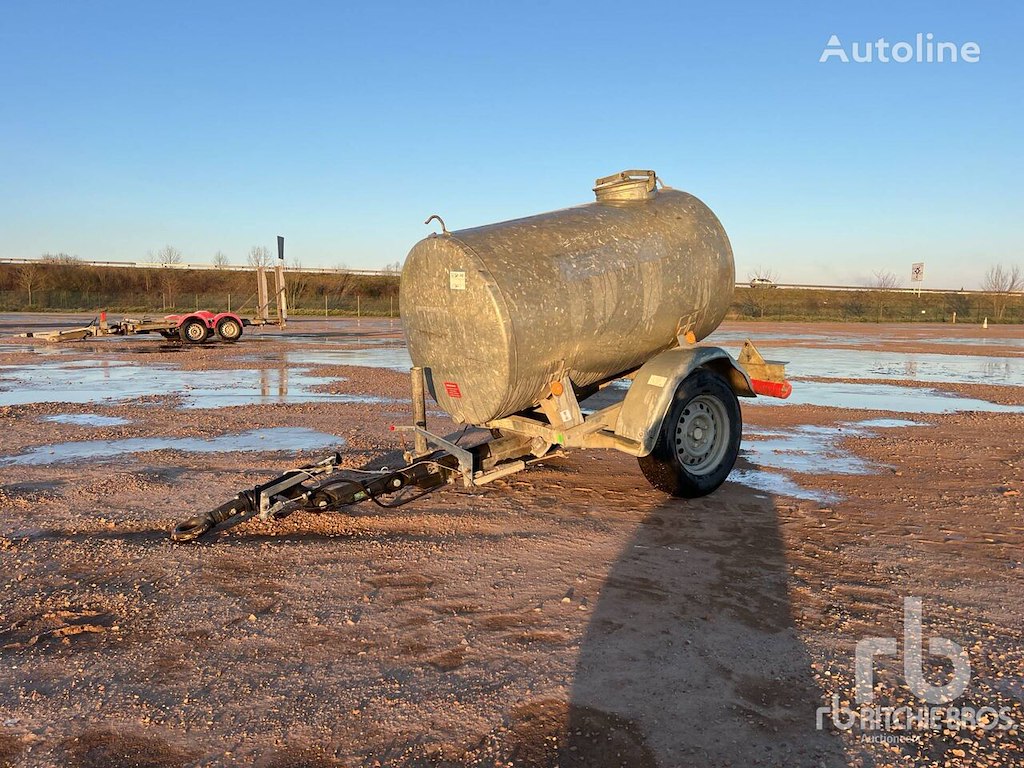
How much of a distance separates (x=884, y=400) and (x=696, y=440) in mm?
8326

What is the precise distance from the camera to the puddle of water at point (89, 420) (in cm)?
1022

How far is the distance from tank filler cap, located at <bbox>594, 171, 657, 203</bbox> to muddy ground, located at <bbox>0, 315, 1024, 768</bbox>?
9.26 ft

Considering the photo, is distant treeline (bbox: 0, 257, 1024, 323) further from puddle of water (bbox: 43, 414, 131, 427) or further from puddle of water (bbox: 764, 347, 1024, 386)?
puddle of water (bbox: 43, 414, 131, 427)

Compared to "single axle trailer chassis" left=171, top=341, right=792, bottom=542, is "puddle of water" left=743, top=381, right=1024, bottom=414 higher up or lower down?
lower down

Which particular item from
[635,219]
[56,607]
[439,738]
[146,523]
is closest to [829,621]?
[439,738]

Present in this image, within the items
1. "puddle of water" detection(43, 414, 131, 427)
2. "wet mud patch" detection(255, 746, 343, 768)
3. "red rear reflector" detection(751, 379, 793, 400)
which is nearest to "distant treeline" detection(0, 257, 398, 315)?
"puddle of water" detection(43, 414, 131, 427)

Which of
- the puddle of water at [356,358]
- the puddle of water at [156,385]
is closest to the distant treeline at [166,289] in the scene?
the puddle of water at [356,358]

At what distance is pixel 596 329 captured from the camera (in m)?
6.13

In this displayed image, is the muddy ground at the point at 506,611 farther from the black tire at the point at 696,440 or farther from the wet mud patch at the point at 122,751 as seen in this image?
the black tire at the point at 696,440

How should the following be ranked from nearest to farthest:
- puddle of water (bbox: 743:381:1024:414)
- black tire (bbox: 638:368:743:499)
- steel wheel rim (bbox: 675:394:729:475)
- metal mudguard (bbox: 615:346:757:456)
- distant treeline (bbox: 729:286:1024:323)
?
metal mudguard (bbox: 615:346:757:456) → black tire (bbox: 638:368:743:499) → steel wheel rim (bbox: 675:394:729:475) → puddle of water (bbox: 743:381:1024:414) → distant treeline (bbox: 729:286:1024:323)

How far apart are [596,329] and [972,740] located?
3.83 metres

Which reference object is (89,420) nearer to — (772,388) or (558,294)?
(558,294)

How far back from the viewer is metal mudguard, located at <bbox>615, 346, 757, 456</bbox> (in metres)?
6.02

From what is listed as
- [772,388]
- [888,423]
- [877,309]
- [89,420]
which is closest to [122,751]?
[772,388]
